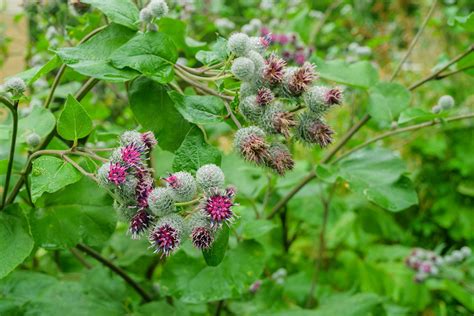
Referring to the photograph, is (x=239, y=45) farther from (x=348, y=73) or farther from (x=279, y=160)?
(x=348, y=73)

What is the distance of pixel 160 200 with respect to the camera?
0.82 metres

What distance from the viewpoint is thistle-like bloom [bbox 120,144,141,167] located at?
0.86m

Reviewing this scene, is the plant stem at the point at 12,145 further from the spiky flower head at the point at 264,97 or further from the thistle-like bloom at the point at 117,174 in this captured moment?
the spiky flower head at the point at 264,97

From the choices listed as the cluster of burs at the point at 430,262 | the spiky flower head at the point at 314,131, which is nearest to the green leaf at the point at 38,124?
the spiky flower head at the point at 314,131

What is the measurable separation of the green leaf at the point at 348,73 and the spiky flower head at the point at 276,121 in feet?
1.71

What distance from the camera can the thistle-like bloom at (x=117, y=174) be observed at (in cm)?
84

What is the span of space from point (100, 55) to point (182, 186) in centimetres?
39

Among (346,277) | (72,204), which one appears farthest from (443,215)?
(72,204)

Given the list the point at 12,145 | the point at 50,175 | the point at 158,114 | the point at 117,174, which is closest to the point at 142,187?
the point at 117,174

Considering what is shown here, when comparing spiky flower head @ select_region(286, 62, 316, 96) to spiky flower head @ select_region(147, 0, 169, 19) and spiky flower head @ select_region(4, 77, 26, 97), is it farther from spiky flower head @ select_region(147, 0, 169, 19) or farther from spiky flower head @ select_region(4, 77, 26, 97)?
spiky flower head @ select_region(4, 77, 26, 97)

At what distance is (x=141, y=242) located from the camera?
172cm

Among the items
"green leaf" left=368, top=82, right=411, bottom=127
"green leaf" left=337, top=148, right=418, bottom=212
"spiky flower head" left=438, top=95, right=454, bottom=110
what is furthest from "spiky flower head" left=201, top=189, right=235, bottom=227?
"spiky flower head" left=438, top=95, right=454, bottom=110

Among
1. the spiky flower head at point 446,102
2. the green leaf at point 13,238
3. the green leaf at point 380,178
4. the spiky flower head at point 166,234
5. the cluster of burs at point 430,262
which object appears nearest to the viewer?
the spiky flower head at point 166,234

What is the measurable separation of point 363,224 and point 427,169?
4.93 ft
